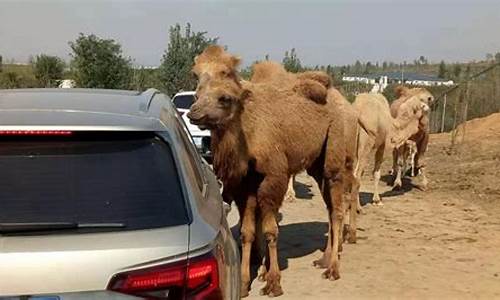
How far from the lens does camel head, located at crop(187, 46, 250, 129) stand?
6.51 metres

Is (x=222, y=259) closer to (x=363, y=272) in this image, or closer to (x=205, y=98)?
(x=205, y=98)

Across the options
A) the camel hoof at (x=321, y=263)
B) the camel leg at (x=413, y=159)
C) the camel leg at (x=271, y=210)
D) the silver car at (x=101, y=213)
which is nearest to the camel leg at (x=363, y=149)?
the camel leg at (x=413, y=159)

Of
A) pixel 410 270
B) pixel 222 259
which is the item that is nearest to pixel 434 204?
pixel 410 270

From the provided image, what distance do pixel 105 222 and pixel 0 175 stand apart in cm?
54

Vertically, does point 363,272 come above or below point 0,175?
below

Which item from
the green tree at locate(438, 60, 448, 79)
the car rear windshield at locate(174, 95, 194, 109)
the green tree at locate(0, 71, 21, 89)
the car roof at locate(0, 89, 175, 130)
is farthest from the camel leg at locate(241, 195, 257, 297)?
the green tree at locate(438, 60, 448, 79)

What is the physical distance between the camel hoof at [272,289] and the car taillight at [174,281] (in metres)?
4.30

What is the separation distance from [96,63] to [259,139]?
2077cm

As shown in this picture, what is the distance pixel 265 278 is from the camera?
7703mm

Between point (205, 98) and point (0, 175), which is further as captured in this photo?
point (205, 98)

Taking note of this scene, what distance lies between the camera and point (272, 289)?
736 cm

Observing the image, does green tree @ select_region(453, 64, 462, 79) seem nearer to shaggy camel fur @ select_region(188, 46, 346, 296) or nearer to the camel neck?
shaggy camel fur @ select_region(188, 46, 346, 296)

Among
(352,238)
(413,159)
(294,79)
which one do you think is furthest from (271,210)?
(413,159)

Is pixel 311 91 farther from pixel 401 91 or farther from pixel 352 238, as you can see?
pixel 401 91
